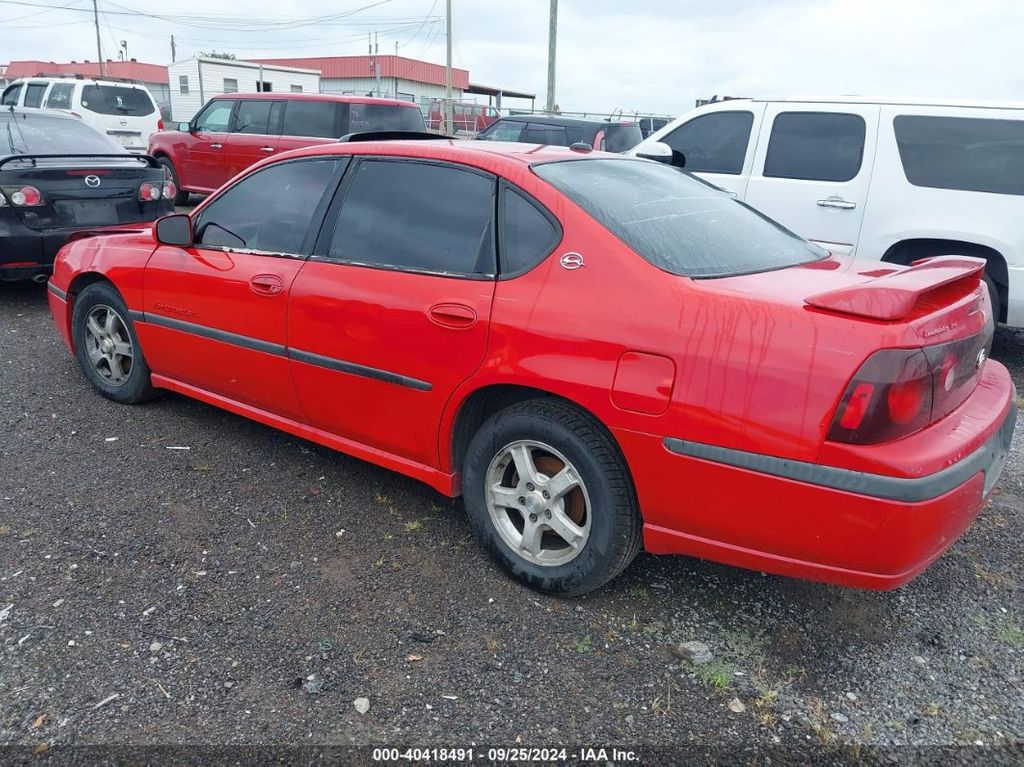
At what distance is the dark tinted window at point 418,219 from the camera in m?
2.97

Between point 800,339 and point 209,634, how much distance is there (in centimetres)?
210

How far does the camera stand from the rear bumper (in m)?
2.20

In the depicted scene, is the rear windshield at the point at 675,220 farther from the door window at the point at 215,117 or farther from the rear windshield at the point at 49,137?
the door window at the point at 215,117

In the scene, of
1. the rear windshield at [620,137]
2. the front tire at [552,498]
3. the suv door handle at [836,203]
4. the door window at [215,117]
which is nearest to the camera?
the front tire at [552,498]

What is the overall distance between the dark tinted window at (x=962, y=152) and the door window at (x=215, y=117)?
9259 millimetres

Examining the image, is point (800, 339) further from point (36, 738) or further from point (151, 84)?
point (151, 84)

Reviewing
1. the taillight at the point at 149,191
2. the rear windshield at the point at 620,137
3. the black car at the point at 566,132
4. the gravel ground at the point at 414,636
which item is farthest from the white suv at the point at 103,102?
the gravel ground at the point at 414,636

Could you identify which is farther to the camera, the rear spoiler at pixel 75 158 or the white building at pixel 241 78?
the white building at pixel 241 78

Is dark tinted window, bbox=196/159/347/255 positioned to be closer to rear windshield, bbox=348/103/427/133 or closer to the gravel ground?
the gravel ground

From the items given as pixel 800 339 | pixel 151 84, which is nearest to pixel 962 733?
pixel 800 339

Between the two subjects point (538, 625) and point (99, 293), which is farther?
point (99, 293)

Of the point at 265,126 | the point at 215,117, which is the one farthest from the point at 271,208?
the point at 215,117

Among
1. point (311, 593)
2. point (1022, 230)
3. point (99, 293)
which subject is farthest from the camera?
point (1022, 230)

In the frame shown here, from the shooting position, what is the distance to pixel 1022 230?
17.4ft
